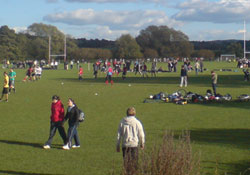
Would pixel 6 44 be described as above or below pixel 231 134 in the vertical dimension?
above

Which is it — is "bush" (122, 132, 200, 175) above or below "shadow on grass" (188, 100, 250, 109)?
above

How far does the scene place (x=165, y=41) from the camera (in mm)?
151000

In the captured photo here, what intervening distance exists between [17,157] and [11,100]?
16.1 metres

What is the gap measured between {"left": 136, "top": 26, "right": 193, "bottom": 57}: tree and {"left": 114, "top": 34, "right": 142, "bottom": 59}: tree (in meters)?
7.55

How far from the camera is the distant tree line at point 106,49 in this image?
12631cm

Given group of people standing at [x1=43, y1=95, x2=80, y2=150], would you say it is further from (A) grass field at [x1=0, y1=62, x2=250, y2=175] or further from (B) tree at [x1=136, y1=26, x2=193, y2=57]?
(B) tree at [x1=136, y1=26, x2=193, y2=57]

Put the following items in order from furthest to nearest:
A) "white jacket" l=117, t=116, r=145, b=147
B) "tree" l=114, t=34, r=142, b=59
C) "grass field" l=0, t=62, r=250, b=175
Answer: "tree" l=114, t=34, r=142, b=59 → "grass field" l=0, t=62, r=250, b=175 → "white jacket" l=117, t=116, r=145, b=147

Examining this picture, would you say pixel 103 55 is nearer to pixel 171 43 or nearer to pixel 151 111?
pixel 171 43

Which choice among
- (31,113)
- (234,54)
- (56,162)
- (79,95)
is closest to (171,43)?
(234,54)

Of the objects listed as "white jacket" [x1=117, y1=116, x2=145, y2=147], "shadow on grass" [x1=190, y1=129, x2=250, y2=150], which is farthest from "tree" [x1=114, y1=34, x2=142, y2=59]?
"white jacket" [x1=117, y1=116, x2=145, y2=147]

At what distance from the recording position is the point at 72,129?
43.2 ft

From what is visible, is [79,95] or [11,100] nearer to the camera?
[11,100]

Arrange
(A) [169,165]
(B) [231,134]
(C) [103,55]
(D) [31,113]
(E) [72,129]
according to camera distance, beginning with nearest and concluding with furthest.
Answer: (A) [169,165] < (E) [72,129] < (B) [231,134] < (D) [31,113] < (C) [103,55]

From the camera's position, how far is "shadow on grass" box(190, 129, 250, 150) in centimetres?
1391
